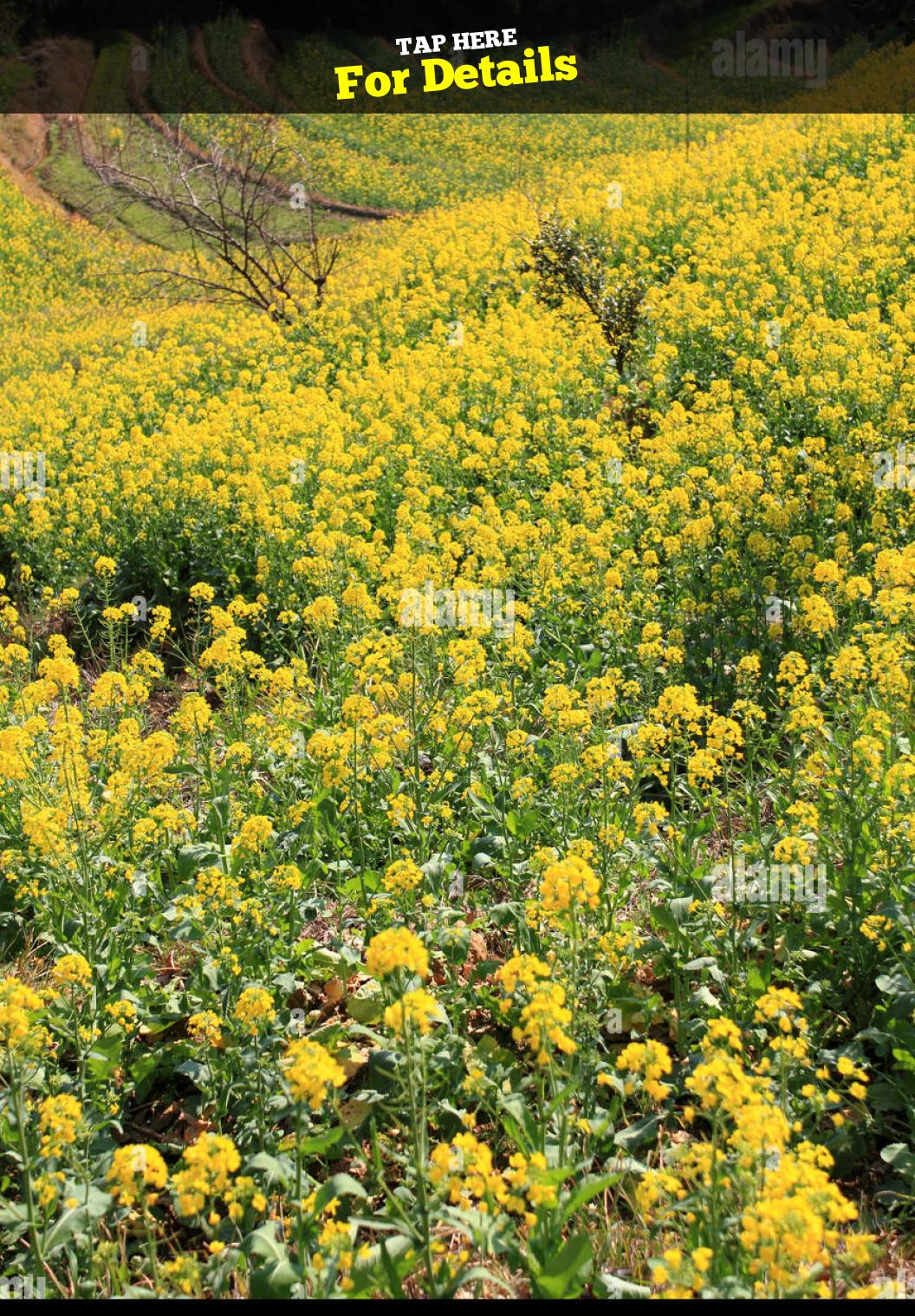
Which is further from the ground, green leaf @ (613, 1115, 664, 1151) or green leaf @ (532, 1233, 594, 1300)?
green leaf @ (532, 1233, 594, 1300)

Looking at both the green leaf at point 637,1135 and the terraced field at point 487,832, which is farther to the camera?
the green leaf at point 637,1135

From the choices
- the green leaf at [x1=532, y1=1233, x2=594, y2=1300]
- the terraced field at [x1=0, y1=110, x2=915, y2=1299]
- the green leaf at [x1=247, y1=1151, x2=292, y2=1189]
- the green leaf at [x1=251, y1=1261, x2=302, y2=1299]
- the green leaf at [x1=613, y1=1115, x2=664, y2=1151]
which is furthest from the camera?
the green leaf at [x1=613, y1=1115, x2=664, y2=1151]

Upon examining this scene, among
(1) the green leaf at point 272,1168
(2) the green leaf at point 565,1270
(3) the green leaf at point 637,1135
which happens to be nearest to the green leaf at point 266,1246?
(1) the green leaf at point 272,1168

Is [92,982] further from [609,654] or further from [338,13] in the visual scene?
[338,13]

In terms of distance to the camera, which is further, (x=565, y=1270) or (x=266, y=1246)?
(x=266, y=1246)

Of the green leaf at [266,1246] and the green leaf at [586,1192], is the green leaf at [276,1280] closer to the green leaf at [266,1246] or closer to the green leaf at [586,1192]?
the green leaf at [266,1246]

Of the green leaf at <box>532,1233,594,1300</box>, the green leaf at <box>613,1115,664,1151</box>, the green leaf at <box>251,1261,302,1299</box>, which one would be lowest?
the green leaf at <box>613,1115,664,1151</box>

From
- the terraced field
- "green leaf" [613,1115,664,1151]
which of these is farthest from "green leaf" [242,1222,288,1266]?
"green leaf" [613,1115,664,1151]

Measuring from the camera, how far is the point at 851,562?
653 cm

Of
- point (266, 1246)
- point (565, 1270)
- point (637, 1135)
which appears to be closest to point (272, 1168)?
point (266, 1246)

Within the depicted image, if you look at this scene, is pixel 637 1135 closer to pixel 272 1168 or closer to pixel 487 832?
pixel 272 1168

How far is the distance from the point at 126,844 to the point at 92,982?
95cm

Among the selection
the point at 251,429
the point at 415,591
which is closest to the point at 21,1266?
the point at 415,591

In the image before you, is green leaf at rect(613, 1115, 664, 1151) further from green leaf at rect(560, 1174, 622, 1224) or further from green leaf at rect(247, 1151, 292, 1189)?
green leaf at rect(247, 1151, 292, 1189)
